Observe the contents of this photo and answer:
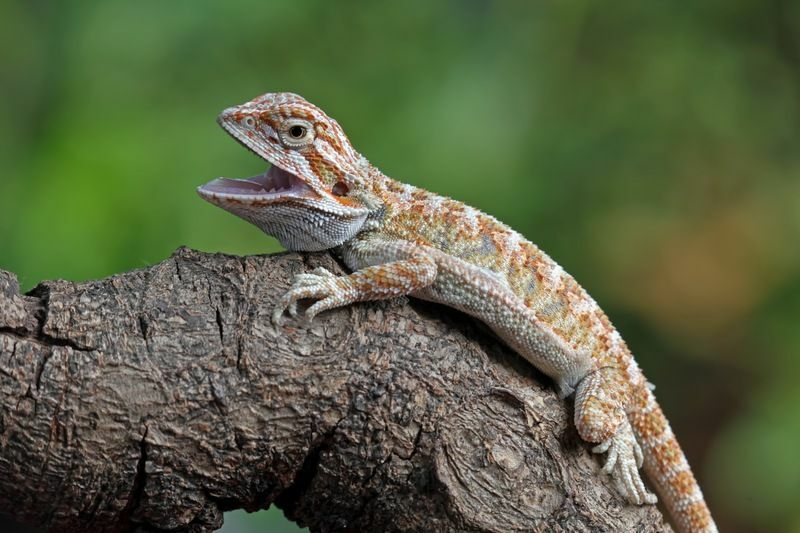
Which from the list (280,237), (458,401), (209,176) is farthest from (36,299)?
(209,176)

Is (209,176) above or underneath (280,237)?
above

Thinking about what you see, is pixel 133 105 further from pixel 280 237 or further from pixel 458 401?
pixel 458 401

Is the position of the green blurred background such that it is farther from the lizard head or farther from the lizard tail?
the lizard head

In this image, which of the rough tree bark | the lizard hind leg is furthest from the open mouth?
the lizard hind leg

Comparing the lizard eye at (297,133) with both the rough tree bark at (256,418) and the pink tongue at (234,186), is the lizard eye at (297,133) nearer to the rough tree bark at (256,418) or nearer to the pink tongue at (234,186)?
the pink tongue at (234,186)

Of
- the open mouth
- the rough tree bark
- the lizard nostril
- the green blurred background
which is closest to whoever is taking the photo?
the rough tree bark

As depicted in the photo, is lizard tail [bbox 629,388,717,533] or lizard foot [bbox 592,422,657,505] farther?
lizard tail [bbox 629,388,717,533]

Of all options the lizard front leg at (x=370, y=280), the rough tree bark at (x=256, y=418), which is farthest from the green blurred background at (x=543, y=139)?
the rough tree bark at (x=256, y=418)
